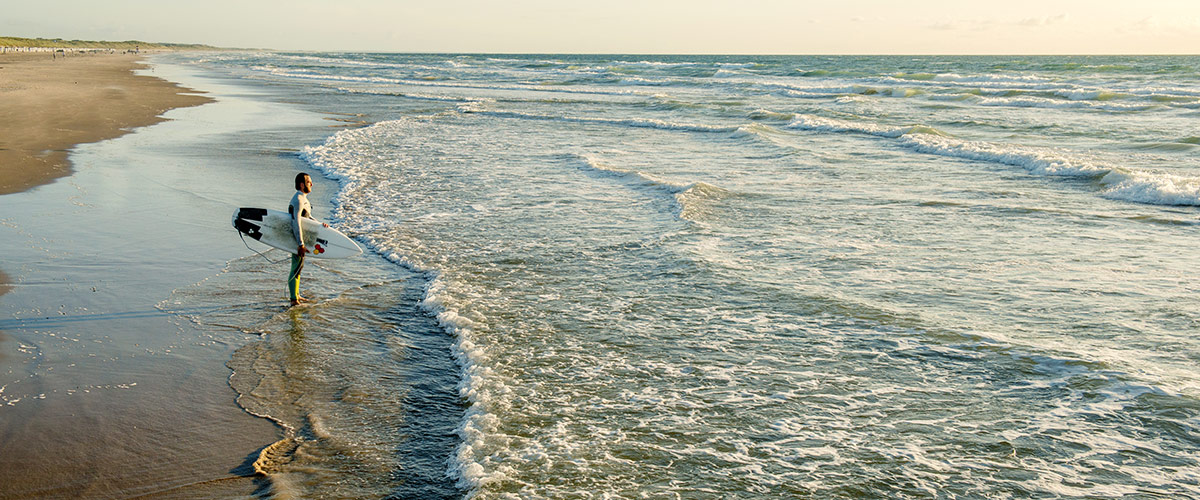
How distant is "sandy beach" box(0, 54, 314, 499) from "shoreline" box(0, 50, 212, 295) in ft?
0.46

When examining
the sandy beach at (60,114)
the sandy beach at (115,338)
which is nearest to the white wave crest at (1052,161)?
the sandy beach at (115,338)

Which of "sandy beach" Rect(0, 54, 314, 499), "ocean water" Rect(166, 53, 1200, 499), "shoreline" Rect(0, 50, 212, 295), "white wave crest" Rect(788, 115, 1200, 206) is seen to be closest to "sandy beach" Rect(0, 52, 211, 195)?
"shoreline" Rect(0, 50, 212, 295)

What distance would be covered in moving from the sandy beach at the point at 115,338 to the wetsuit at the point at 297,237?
0.84m

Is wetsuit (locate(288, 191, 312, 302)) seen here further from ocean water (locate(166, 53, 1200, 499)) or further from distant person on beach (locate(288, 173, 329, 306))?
ocean water (locate(166, 53, 1200, 499))

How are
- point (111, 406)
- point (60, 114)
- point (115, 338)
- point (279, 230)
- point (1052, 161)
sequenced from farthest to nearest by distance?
point (60, 114)
point (1052, 161)
point (279, 230)
point (115, 338)
point (111, 406)

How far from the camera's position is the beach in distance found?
445 centimetres

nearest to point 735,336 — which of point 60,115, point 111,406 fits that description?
point 111,406

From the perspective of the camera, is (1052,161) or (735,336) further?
(1052,161)

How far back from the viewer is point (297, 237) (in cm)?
732

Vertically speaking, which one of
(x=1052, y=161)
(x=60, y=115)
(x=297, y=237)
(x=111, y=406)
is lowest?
(x=111, y=406)

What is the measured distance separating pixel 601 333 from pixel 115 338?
366 centimetres

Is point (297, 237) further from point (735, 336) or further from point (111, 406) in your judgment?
point (735, 336)

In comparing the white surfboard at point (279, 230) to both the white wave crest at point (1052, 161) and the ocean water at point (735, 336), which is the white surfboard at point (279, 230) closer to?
the ocean water at point (735, 336)

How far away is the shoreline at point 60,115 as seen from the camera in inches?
Result: 530
